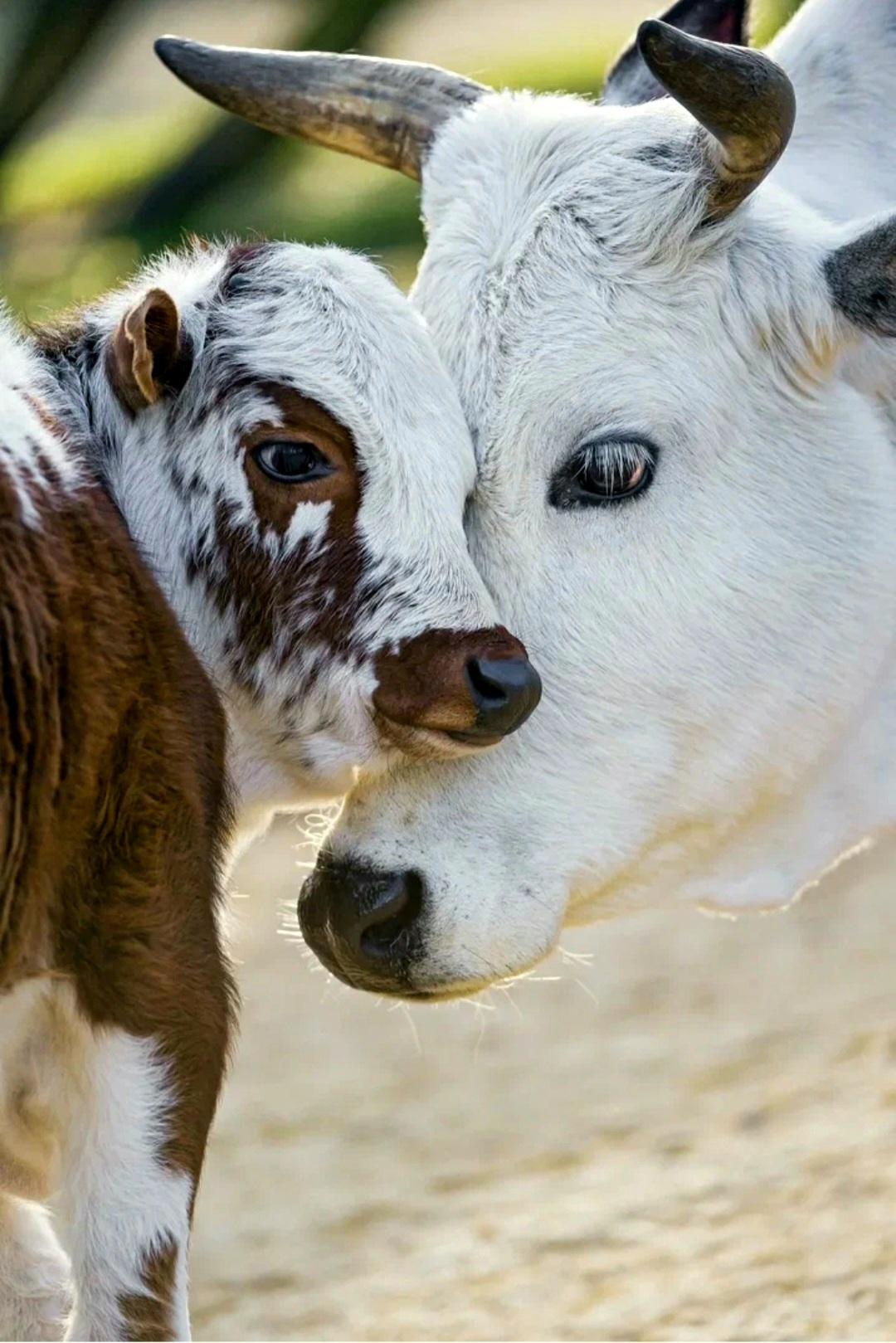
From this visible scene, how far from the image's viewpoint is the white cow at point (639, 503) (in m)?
3.88

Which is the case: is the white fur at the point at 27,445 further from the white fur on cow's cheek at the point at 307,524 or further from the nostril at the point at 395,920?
the nostril at the point at 395,920

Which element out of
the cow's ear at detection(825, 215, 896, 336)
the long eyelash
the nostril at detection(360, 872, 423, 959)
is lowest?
the nostril at detection(360, 872, 423, 959)

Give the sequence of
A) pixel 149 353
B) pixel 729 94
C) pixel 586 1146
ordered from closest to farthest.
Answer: pixel 149 353 → pixel 729 94 → pixel 586 1146

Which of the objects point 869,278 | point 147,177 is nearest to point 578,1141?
point 869,278

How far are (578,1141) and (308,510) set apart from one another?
3.50 metres

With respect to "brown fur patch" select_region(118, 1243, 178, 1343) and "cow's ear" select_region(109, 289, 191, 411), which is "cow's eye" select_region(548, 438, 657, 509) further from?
Answer: "brown fur patch" select_region(118, 1243, 178, 1343)

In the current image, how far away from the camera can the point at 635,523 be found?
3.96m

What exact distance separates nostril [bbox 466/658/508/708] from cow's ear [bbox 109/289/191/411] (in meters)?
0.72

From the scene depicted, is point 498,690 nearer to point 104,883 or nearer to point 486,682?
point 486,682

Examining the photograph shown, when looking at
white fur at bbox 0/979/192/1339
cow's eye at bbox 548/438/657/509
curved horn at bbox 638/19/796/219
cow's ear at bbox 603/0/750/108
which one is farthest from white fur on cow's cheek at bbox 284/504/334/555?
cow's ear at bbox 603/0/750/108

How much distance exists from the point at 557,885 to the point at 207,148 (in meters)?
9.78

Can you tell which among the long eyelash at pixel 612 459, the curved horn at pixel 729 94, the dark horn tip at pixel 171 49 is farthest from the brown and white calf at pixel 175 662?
the dark horn tip at pixel 171 49

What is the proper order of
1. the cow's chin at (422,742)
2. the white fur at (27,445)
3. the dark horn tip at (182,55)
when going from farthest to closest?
1. the dark horn tip at (182,55)
2. the cow's chin at (422,742)
3. the white fur at (27,445)

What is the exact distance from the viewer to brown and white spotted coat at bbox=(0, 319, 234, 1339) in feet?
10.2
